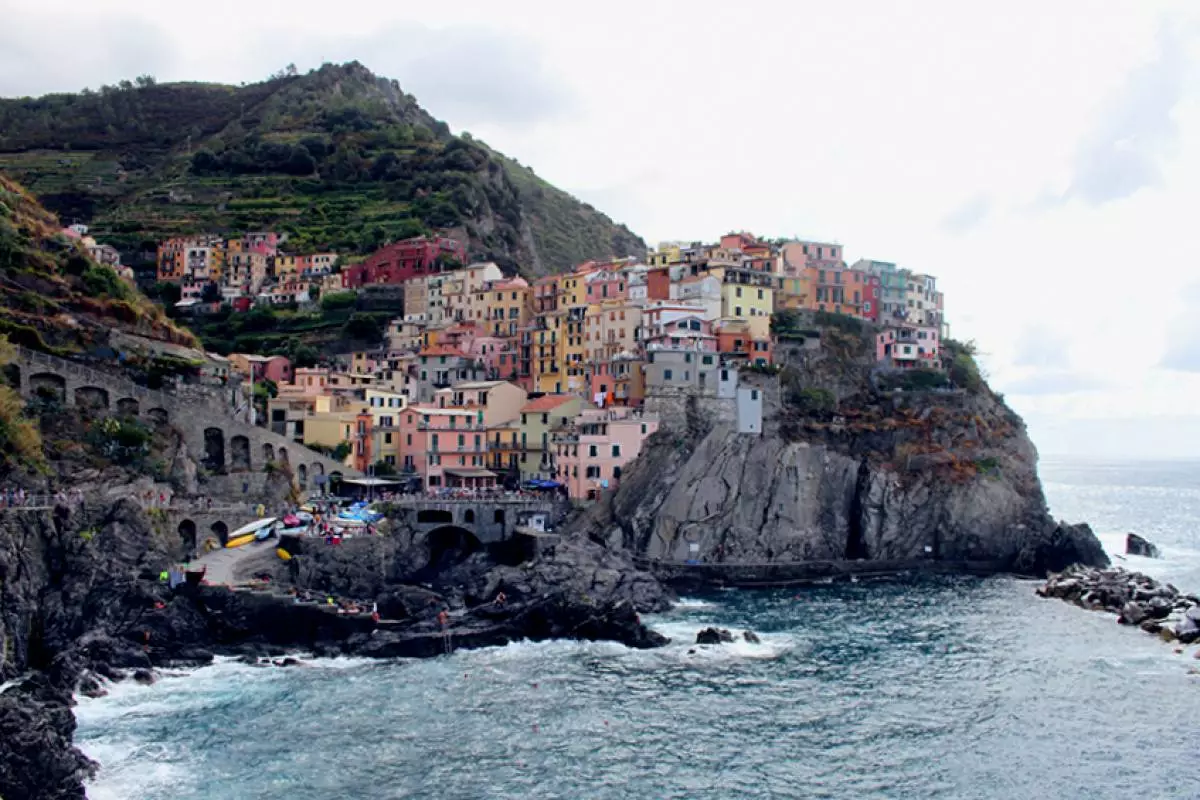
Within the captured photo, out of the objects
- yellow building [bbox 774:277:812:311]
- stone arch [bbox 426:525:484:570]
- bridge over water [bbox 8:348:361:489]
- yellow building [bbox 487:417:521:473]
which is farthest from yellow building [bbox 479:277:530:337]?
stone arch [bbox 426:525:484:570]

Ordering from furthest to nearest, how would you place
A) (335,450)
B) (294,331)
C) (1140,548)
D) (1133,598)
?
(294,331), (1140,548), (335,450), (1133,598)

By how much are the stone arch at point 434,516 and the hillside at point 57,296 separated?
1997cm

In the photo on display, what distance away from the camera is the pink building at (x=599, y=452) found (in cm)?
8088

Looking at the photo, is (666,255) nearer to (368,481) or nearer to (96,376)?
(368,481)

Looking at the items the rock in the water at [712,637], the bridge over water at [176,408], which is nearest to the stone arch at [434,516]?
the bridge over water at [176,408]

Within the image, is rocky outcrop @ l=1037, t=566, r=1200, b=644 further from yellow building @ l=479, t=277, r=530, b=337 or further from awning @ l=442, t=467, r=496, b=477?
yellow building @ l=479, t=277, r=530, b=337

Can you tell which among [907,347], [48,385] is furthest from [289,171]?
[48,385]

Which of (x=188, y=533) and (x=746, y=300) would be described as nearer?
(x=188, y=533)

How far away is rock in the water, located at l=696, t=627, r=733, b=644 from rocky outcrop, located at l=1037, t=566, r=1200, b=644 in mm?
22755

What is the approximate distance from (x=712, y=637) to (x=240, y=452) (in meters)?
31.2

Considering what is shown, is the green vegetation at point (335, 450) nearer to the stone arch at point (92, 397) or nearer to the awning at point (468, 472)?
the awning at point (468, 472)

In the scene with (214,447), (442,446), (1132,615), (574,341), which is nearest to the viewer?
(1132,615)

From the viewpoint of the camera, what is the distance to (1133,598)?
2726 inches

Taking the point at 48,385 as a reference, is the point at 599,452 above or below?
below
